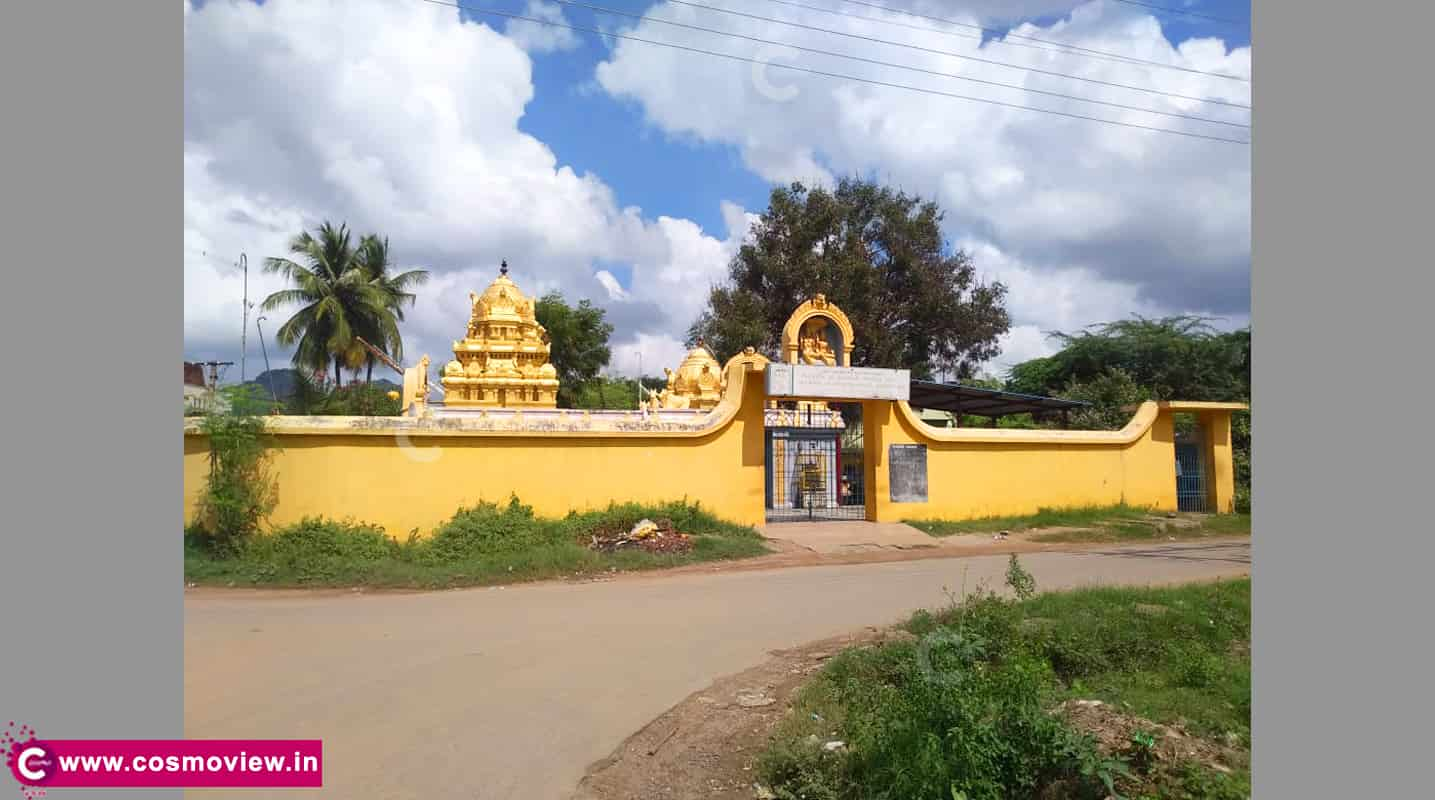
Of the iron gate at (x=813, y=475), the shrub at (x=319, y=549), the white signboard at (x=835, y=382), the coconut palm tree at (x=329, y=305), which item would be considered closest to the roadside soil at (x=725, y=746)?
the shrub at (x=319, y=549)

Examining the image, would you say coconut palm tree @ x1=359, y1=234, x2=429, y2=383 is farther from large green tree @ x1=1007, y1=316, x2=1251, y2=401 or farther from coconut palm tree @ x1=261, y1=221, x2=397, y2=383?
large green tree @ x1=1007, y1=316, x2=1251, y2=401

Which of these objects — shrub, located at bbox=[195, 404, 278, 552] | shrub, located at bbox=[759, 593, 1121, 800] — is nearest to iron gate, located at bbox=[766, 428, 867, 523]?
shrub, located at bbox=[195, 404, 278, 552]

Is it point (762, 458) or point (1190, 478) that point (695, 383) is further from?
point (1190, 478)

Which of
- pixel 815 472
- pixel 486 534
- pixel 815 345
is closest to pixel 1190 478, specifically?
pixel 815 472

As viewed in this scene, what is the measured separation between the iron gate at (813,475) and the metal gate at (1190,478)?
7403 millimetres

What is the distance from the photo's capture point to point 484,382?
24453 millimetres

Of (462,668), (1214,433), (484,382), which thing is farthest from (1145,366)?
(462,668)

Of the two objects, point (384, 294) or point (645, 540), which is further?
point (384, 294)

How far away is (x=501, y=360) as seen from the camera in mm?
25109

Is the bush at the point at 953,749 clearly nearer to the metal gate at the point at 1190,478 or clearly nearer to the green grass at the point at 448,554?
the green grass at the point at 448,554

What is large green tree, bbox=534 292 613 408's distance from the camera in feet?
131

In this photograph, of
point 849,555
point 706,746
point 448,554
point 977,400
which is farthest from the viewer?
point 977,400

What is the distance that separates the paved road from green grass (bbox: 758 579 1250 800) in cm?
114

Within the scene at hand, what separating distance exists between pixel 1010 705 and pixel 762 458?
11.2 meters
